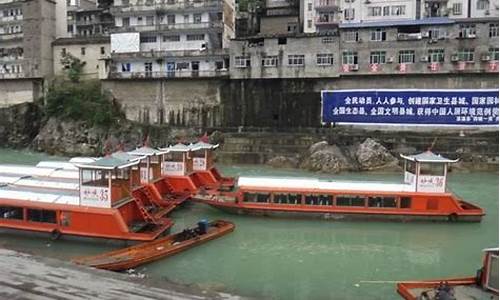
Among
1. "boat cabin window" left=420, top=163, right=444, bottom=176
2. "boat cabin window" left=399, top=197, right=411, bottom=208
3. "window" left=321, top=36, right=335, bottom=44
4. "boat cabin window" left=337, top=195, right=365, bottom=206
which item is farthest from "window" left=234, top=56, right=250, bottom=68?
"boat cabin window" left=399, top=197, right=411, bottom=208

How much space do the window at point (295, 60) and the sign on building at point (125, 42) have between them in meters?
16.8

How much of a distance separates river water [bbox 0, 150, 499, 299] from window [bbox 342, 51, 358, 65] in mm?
21073

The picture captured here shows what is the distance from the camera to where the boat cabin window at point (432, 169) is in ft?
66.9

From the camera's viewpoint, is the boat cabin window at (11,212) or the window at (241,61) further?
the window at (241,61)

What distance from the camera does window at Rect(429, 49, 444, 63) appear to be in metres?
39.1

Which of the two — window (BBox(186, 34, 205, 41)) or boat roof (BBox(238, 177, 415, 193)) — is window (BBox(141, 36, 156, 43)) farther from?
boat roof (BBox(238, 177, 415, 193))

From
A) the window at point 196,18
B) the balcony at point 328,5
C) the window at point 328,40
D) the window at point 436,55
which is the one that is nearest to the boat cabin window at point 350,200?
the window at point 436,55

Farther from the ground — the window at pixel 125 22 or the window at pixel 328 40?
the window at pixel 125 22

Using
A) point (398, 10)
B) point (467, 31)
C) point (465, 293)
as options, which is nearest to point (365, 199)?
point (465, 293)

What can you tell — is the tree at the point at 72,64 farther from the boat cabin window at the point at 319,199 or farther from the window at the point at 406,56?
the boat cabin window at the point at 319,199

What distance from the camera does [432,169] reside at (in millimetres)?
20547

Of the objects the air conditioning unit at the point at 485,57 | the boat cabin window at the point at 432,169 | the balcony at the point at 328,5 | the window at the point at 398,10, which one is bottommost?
the boat cabin window at the point at 432,169

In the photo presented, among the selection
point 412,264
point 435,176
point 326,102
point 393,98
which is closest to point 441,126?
point 393,98

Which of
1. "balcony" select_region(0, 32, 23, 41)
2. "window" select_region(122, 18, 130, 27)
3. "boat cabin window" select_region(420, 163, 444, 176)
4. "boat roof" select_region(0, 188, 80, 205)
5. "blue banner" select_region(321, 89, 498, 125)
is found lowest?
"boat roof" select_region(0, 188, 80, 205)
